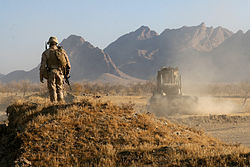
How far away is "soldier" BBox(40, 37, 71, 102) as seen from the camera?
9031 millimetres

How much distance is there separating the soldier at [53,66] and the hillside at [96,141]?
93cm

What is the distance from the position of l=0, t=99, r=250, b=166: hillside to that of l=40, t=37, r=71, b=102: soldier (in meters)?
0.93

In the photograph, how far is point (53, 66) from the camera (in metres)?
9.10

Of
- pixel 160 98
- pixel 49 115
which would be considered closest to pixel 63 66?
pixel 49 115

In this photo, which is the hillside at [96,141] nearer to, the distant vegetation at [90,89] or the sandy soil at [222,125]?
the sandy soil at [222,125]

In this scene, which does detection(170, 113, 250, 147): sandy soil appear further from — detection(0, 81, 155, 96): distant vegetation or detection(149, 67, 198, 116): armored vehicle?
detection(0, 81, 155, 96): distant vegetation

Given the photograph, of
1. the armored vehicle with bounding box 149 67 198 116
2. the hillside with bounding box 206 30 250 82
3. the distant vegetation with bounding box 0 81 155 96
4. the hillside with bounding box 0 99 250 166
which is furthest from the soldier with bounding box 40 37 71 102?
the hillside with bounding box 206 30 250 82

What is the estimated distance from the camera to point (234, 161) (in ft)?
15.7

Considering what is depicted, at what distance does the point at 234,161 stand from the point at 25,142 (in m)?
4.76

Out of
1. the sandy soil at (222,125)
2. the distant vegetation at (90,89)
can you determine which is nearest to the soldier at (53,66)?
the sandy soil at (222,125)

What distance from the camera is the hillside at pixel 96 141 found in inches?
207

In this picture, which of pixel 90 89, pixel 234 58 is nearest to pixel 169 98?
pixel 90 89

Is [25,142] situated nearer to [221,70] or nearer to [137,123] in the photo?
[137,123]

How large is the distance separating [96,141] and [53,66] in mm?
3899
